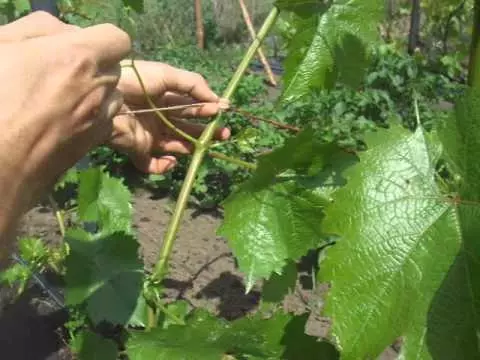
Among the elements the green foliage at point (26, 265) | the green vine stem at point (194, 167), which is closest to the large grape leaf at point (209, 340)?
the green vine stem at point (194, 167)

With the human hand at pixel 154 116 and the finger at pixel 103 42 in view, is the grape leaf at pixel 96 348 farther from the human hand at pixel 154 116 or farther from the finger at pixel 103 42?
the finger at pixel 103 42

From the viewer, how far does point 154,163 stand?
154 centimetres

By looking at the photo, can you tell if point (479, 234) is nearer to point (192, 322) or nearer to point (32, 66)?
point (192, 322)

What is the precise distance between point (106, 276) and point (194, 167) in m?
0.41

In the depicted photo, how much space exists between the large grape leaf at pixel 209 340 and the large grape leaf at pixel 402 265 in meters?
0.15

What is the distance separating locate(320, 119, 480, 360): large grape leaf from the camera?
787 mm

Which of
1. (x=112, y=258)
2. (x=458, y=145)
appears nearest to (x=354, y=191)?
(x=458, y=145)

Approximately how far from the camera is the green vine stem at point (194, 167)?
110cm

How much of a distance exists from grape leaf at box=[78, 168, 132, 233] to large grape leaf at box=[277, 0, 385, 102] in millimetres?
611

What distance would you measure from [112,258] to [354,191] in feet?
2.38

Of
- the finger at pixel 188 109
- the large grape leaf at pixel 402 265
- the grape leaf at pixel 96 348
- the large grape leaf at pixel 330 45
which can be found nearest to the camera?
the large grape leaf at pixel 402 265

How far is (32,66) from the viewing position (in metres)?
0.97

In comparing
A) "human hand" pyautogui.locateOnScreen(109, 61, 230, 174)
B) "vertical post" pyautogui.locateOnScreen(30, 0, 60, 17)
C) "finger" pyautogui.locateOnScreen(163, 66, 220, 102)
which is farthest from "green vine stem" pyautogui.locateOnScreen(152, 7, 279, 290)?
"vertical post" pyautogui.locateOnScreen(30, 0, 60, 17)

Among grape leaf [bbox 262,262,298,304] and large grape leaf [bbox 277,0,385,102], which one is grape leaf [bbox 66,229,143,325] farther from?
large grape leaf [bbox 277,0,385,102]
